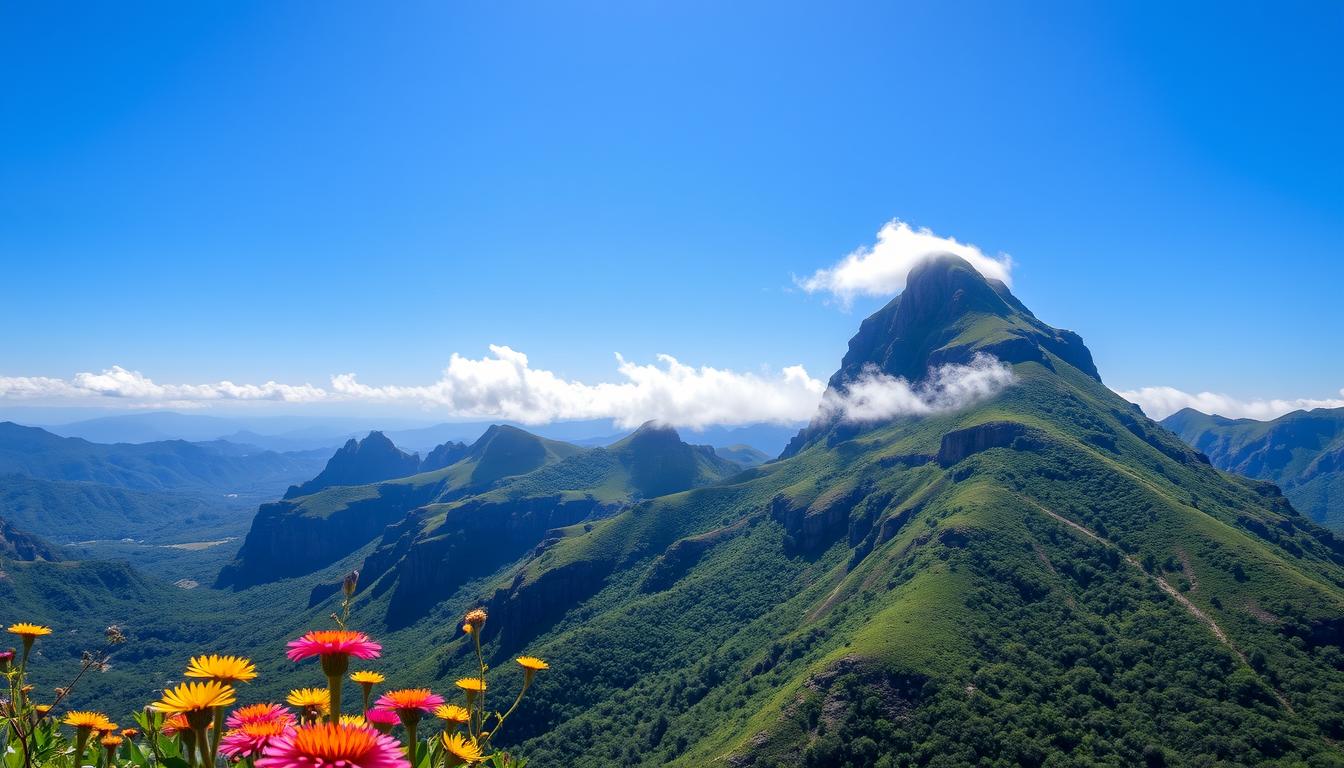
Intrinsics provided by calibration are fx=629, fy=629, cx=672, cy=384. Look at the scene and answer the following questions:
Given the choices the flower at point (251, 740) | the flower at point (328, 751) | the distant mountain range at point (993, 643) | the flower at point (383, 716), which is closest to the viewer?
the flower at point (328, 751)

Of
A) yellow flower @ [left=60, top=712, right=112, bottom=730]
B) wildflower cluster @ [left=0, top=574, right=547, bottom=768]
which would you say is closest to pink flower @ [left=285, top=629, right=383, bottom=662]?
wildflower cluster @ [left=0, top=574, right=547, bottom=768]

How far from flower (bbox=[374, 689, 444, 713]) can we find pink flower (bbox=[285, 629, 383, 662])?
2.49 feet

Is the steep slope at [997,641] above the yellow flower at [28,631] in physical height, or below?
below

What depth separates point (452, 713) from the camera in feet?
24.3

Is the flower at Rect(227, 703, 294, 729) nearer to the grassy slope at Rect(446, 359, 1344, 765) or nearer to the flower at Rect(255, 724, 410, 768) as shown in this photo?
the flower at Rect(255, 724, 410, 768)

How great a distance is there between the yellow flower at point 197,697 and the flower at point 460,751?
1.93m

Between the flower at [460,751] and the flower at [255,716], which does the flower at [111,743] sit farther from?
the flower at [460,751]

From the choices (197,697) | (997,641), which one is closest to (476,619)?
(197,697)

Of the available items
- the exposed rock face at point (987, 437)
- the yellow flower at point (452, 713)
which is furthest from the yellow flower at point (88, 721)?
the exposed rock face at point (987, 437)

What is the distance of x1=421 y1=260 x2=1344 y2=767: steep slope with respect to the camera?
297ft

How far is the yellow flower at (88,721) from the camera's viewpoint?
754 centimetres

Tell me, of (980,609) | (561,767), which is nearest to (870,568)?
(980,609)

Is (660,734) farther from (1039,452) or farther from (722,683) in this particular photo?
(1039,452)

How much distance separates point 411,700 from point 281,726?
121 cm
